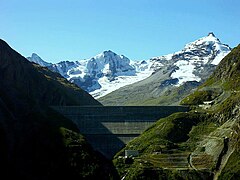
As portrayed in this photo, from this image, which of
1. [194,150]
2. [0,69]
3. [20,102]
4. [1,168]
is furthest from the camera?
[194,150]

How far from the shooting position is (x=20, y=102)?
16412 centimetres

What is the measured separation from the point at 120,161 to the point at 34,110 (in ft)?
135

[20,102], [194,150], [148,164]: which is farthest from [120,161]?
[20,102]

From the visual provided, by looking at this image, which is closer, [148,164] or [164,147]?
[148,164]

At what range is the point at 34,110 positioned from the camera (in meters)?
168

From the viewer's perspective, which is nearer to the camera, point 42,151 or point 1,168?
point 1,168

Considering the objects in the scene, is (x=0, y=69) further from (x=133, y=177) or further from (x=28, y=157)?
(x=133, y=177)

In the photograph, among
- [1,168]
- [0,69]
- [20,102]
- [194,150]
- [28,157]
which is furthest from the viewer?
[194,150]

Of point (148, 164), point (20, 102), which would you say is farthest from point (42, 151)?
point (148, 164)

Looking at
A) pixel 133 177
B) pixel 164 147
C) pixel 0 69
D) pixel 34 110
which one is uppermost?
pixel 0 69

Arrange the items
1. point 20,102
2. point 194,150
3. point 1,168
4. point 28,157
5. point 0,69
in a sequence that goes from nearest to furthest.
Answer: point 1,168
point 28,157
point 20,102
point 0,69
point 194,150

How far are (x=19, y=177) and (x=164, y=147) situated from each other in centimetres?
8385

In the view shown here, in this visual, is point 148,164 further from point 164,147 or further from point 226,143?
point 226,143

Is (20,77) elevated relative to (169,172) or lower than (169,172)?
elevated
